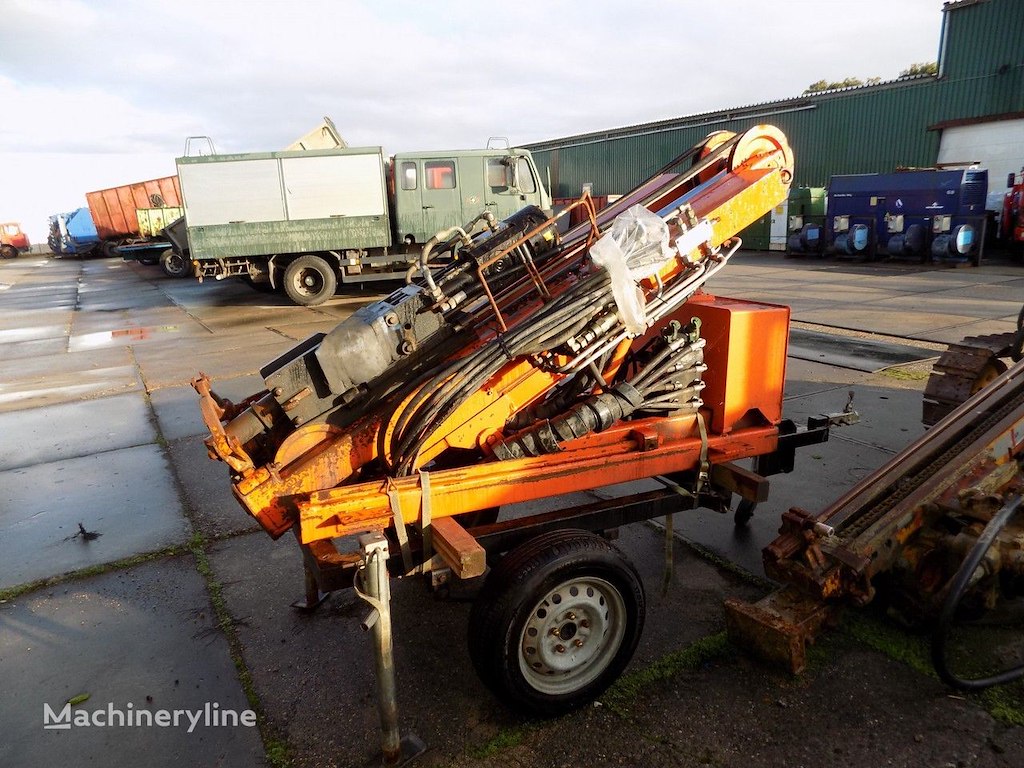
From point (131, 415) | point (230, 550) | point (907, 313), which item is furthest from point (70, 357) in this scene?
point (907, 313)

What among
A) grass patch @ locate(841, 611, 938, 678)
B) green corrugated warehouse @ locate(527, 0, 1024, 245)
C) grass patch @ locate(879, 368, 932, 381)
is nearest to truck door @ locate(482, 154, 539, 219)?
green corrugated warehouse @ locate(527, 0, 1024, 245)

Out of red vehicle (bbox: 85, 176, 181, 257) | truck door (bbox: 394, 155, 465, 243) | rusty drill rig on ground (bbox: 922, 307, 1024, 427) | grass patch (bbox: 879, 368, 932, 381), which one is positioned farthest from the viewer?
red vehicle (bbox: 85, 176, 181, 257)

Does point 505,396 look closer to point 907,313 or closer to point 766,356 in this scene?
point 766,356

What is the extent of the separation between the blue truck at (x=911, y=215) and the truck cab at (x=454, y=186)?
28.5ft

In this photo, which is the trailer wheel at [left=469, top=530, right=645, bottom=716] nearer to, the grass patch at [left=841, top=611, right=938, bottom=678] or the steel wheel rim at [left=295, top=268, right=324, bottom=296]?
the grass patch at [left=841, top=611, right=938, bottom=678]

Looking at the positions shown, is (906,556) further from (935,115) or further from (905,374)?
(935,115)

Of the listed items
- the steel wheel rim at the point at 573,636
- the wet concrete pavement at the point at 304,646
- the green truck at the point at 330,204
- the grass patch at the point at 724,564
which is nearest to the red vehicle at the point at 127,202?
the green truck at the point at 330,204

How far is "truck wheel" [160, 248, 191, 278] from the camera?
22953mm

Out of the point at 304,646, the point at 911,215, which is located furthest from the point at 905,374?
the point at 911,215

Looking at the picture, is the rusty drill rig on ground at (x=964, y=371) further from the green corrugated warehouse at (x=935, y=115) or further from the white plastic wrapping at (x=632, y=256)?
the green corrugated warehouse at (x=935, y=115)

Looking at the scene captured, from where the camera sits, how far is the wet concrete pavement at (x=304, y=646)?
2539 mm

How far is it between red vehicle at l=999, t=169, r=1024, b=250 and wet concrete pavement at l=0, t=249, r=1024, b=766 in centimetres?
1155

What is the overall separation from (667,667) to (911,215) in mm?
16468

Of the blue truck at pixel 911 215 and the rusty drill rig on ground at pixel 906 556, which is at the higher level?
the blue truck at pixel 911 215
